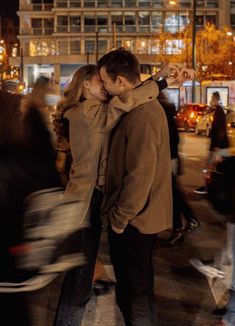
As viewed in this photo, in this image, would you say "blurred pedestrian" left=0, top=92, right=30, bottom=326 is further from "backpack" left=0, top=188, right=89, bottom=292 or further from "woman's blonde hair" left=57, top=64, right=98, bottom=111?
"woman's blonde hair" left=57, top=64, right=98, bottom=111

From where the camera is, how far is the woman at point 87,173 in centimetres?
375

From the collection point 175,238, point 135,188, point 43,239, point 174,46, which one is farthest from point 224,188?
point 174,46

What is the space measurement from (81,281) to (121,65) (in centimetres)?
133

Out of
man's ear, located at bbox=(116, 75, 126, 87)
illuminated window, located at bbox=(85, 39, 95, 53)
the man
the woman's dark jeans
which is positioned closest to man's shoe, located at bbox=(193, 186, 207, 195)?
the woman's dark jeans

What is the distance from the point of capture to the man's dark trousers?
11.7ft

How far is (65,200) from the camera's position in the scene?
10.3ft

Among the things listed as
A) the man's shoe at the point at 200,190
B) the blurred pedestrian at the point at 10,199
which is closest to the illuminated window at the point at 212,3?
the man's shoe at the point at 200,190

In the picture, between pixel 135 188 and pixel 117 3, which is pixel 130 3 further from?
pixel 135 188

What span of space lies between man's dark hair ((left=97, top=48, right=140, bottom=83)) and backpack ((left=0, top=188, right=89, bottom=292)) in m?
0.84

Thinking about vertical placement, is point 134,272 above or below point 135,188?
below

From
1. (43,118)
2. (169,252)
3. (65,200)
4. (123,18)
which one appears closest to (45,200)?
(65,200)

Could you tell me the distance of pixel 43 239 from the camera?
9.64 feet

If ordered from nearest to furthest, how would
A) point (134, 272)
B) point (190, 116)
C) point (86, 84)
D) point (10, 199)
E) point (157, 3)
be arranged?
point (10, 199), point (134, 272), point (86, 84), point (190, 116), point (157, 3)

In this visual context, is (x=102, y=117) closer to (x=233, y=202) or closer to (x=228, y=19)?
(x=233, y=202)
